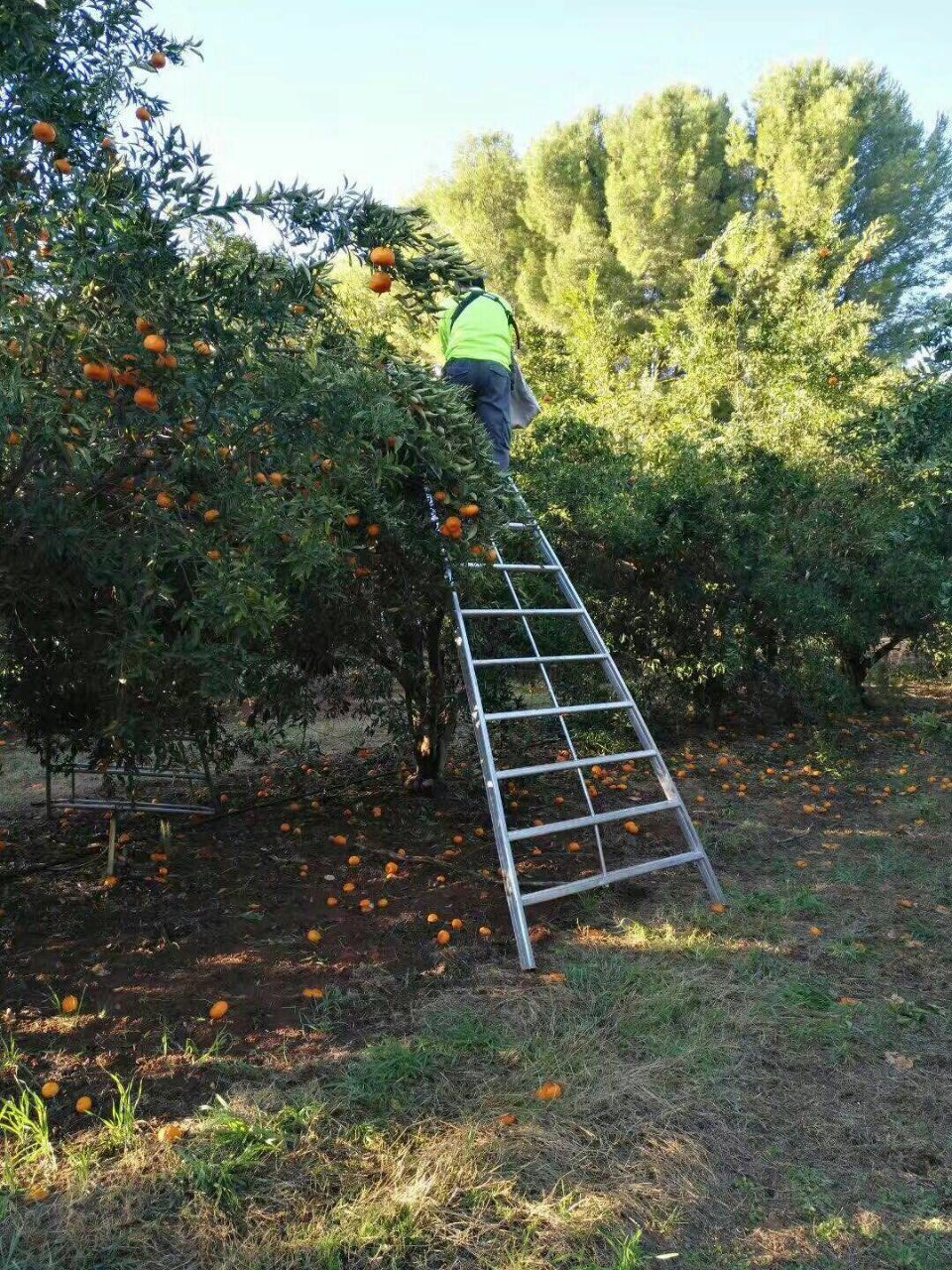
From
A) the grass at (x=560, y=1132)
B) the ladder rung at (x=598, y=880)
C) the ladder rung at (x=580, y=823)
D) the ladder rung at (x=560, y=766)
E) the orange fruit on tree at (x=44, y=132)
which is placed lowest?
the grass at (x=560, y=1132)

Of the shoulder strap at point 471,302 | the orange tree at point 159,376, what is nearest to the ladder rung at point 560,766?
the orange tree at point 159,376

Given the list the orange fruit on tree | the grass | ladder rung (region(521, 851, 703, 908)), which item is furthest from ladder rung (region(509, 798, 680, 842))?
the orange fruit on tree

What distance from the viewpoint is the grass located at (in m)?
2.15

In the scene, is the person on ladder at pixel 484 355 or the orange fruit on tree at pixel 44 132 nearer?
the orange fruit on tree at pixel 44 132

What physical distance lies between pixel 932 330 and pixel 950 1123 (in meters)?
3.86

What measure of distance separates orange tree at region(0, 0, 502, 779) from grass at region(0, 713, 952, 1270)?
139cm

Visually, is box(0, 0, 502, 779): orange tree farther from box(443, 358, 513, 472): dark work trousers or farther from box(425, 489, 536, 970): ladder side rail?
box(443, 358, 513, 472): dark work trousers

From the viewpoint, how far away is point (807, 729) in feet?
27.2

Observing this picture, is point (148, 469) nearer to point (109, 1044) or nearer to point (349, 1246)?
point (109, 1044)

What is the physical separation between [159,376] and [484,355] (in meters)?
2.63

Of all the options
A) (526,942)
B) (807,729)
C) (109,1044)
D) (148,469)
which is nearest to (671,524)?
(807,729)

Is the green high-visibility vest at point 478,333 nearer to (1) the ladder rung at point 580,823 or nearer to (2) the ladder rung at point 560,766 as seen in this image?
(2) the ladder rung at point 560,766

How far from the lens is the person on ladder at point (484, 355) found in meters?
5.02

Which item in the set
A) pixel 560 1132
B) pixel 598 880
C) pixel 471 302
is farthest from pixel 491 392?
pixel 560 1132
